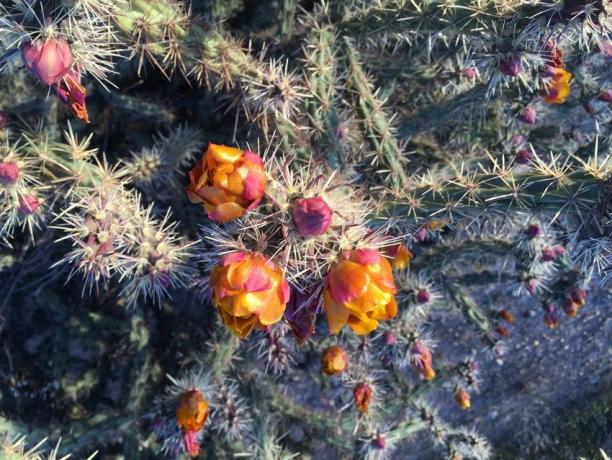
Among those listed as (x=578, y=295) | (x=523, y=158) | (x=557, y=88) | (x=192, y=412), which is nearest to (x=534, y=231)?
(x=523, y=158)

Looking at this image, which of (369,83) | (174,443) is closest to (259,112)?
(369,83)

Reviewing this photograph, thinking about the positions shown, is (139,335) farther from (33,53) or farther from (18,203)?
(33,53)

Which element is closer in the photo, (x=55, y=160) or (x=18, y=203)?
(x=18, y=203)

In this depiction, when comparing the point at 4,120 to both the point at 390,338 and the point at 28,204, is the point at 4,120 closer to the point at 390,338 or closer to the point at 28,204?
the point at 28,204

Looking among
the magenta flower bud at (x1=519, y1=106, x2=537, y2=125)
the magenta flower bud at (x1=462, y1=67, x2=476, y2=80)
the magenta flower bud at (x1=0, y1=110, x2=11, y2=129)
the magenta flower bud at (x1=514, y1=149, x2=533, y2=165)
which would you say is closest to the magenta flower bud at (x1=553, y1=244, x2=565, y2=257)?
the magenta flower bud at (x1=514, y1=149, x2=533, y2=165)

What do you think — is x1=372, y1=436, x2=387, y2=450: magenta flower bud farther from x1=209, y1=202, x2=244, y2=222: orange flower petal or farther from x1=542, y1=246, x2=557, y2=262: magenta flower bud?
x1=209, y1=202, x2=244, y2=222: orange flower petal

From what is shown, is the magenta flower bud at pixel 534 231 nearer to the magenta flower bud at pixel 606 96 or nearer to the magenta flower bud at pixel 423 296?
the magenta flower bud at pixel 423 296

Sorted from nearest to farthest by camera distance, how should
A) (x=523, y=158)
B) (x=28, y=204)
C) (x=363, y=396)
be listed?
(x=28, y=204) → (x=523, y=158) → (x=363, y=396)
